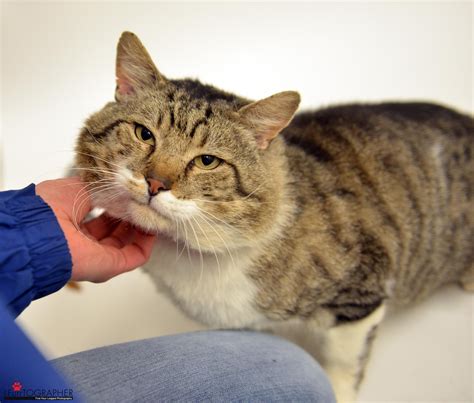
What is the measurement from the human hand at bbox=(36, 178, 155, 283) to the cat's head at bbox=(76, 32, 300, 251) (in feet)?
0.19

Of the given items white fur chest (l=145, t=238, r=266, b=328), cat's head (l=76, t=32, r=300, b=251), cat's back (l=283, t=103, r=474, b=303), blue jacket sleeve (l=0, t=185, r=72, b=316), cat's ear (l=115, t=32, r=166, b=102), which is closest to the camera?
blue jacket sleeve (l=0, t=185, r=72, b=316)

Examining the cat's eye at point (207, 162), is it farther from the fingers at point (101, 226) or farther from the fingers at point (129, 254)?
the fingers at point (101, 226)

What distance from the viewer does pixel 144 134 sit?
1312 millimetres

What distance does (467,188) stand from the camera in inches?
75.4

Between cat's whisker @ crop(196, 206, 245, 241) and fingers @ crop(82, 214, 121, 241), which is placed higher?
cat's whisker @ crop(196, 206, 245, 241)

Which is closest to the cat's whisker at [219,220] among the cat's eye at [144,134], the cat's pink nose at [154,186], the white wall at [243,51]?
the cat's pink nose at [154,186]

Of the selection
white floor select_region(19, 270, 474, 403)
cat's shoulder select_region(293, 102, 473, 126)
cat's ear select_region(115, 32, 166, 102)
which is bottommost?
white floor select_region(19, 270, 474, 403)

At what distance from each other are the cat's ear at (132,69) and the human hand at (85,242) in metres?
0.33

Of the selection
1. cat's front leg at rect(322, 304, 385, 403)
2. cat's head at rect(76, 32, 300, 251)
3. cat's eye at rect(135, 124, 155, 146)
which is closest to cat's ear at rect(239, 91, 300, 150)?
cat's head at rect(76, 32, 300, 251)

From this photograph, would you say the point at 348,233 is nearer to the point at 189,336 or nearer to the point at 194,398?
the point at 189,336

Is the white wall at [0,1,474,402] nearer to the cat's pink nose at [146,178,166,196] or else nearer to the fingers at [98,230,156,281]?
the fingers at [98,230,156,281]

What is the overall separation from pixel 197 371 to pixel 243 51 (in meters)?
2.12

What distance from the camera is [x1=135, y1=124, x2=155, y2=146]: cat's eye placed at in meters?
1.30

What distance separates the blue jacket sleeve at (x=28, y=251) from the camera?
1.09 meters
